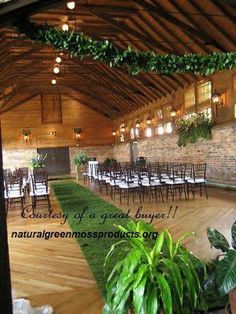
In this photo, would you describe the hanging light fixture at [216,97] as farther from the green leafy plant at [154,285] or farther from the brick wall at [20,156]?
the brick wall at [20,156]

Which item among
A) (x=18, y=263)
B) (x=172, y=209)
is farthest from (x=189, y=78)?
(x=18, y=263)

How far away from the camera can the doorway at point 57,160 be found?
2128 centimetres

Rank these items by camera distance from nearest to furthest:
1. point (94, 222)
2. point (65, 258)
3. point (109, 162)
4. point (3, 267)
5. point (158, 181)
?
point (3, 267) → point (65, 258) → point (94, 222) → point (158, 181) → point (109, 162)

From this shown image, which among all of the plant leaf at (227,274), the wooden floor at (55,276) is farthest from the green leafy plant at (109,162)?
the plant leaf at (227,274)

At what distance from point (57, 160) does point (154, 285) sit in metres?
19.8

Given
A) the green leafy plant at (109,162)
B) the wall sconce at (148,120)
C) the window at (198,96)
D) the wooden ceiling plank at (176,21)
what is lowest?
the green leafy plant at (109,162)

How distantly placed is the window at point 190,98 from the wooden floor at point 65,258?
5706 millimetres

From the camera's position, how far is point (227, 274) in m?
2.17

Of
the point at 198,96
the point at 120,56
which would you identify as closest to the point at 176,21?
the point at 198,96

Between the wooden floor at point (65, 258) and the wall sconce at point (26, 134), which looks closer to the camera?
the wooden floor at point (65, 258)

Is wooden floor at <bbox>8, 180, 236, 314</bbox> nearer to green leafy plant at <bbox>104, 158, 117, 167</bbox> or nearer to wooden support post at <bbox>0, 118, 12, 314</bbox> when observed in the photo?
wooden support post at <bbox>0, 118, 12, 314</bbox>

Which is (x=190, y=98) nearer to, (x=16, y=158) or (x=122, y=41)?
(x=122, y=41)

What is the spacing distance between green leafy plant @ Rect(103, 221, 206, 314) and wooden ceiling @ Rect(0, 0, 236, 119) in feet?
5.86

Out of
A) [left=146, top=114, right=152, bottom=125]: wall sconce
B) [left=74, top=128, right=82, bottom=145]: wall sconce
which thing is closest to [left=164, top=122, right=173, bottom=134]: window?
[left=146, top=114, right=152, bottom=125]: wall sconce
